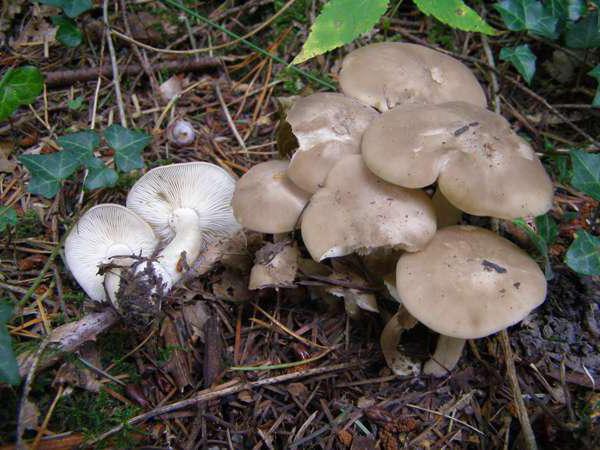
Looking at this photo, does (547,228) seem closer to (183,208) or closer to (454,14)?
(454,14)

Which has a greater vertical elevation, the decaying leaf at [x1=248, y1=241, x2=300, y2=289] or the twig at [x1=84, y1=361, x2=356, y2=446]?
the decaying leaf at [x1=248, y1=241, x2=300, y2=289]

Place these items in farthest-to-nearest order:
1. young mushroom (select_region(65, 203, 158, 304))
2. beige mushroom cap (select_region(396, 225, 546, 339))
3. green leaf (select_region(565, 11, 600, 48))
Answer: green leaf (select_region(565, 11, 600, 48)) < young mushroom (select_region(65, 203, 158, 304)) < beige mushroom cap (select_region(396, 225, 546, 339))

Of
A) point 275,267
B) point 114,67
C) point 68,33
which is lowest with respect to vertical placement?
point 275,267

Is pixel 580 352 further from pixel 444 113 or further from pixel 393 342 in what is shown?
pixel 444 113

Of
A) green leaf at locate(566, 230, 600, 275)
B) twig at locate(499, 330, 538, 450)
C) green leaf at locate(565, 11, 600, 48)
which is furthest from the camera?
green leaf at locate(565, 11, 600, 48)

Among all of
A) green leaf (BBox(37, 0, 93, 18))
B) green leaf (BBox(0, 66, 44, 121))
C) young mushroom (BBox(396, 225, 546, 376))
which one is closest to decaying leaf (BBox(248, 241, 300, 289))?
young mushroom (BBox(396, 225, 546, 376))

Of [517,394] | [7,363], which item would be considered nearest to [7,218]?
[7,363]

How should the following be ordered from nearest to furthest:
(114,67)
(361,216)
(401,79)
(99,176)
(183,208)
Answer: (361,216) < (401,79) < (99,176) < (183,208) < (114,67)

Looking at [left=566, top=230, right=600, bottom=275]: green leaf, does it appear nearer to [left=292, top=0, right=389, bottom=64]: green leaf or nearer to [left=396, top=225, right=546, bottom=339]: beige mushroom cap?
[left=396, top=225, right=546, bottom=339]: beige mushroom cap
